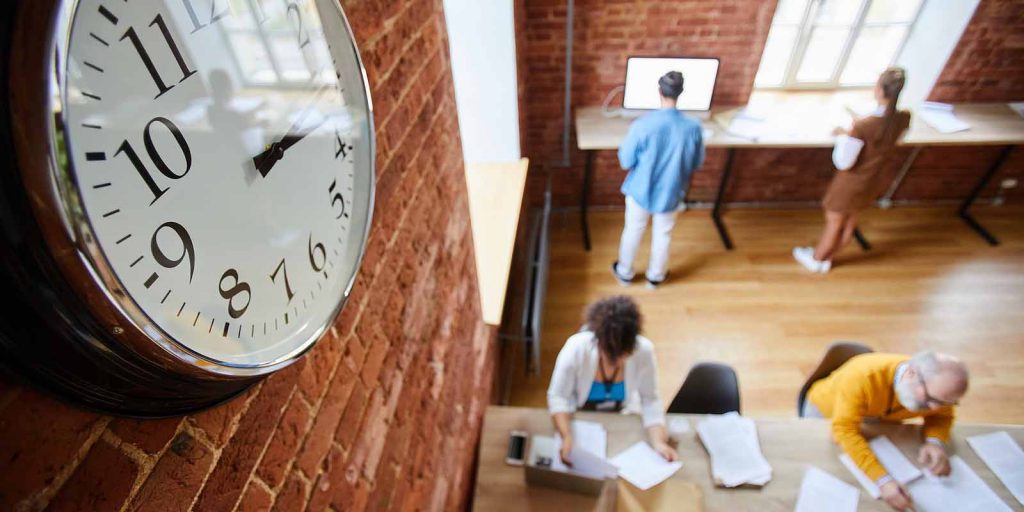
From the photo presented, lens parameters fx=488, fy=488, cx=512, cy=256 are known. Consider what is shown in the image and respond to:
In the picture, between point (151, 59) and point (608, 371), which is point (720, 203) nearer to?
point (608, 371)

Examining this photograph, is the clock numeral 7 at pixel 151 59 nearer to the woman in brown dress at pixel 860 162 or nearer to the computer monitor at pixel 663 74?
the computer monitor at pixel 663 74

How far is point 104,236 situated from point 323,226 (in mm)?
342

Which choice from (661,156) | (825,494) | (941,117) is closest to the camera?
(825,494)

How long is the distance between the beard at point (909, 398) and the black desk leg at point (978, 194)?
123 inches

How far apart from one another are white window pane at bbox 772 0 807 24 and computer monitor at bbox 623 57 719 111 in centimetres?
67

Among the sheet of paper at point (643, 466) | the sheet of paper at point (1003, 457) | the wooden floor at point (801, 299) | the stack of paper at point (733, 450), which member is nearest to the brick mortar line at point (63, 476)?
the sheet of paper at point (643, 466)

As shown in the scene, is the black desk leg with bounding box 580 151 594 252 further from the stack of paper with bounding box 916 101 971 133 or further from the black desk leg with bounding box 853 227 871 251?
the stack of paper with bounding box 916 101 971 133

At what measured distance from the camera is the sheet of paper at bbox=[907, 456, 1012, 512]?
1.75m

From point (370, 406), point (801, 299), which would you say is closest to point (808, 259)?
point (801, 299)

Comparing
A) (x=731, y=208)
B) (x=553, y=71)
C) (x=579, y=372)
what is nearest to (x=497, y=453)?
(x=579, y=372)

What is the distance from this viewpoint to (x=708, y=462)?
1901 mm

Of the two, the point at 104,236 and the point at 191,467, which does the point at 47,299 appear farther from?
the point at 191,467

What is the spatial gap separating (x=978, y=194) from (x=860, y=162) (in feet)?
6.72

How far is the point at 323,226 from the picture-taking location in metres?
0.68
